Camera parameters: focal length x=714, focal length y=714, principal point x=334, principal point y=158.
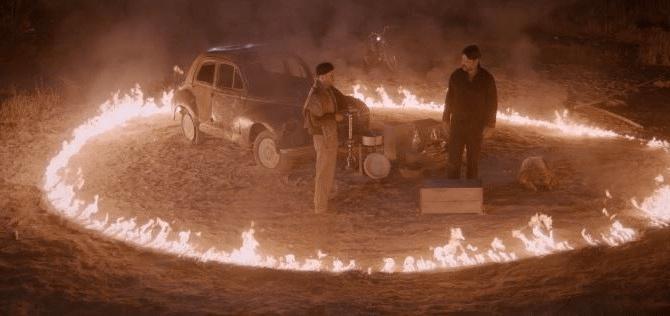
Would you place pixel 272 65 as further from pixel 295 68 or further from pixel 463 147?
pixel 463 147

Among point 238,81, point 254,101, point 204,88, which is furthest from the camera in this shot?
point 204,88

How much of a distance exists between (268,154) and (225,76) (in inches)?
77.4

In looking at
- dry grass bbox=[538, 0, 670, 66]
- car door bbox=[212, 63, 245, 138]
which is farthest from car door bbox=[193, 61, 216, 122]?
dry grass bbox=[538, 0, 670, 66]

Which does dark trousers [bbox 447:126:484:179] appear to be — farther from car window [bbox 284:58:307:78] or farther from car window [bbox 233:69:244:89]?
car window [bbox 233:69:244:89]

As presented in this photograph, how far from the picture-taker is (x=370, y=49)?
21156 millimetres

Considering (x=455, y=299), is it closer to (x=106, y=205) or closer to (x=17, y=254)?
(x=17, y=254)

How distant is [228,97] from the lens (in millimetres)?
12609

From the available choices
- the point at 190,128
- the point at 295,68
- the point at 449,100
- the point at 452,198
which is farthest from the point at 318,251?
the point at 190,128

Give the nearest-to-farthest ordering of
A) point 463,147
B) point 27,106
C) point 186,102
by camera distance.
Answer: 1. point 463,147
2. point 186,102
3. point 27,106

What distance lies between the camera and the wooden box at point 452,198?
9.37 metres

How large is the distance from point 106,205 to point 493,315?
241 inches

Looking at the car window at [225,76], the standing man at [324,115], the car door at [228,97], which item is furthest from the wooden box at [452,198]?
the car window at [225,76]

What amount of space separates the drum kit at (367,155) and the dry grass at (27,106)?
7768 mm

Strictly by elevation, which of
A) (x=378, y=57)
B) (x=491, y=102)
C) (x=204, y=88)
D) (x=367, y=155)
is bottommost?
(x=367, y=155)
